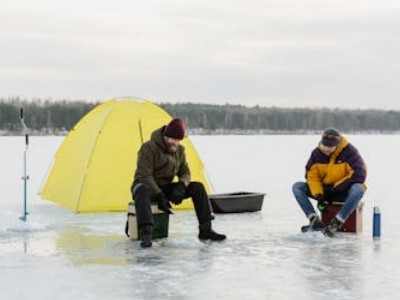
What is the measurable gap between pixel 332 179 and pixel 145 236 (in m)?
2.31

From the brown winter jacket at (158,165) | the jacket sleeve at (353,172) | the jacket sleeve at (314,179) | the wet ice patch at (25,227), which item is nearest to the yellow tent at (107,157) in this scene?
the wet ice patch at (25,227)

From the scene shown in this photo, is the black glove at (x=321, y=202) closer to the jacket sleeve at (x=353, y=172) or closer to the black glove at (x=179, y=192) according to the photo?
the jacket sleeve at (x=353, y=172)

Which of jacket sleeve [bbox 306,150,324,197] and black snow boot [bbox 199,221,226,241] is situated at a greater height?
jacket sleeve [bbox 306,150,324,197]

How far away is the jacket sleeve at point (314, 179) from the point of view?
27.2 feet

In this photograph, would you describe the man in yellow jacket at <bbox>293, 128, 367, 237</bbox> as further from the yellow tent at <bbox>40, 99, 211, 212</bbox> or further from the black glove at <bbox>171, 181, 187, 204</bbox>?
the yellow tent at <bbox>40, 99, 211, 212</bbox>

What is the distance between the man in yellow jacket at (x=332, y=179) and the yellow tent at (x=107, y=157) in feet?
9.52

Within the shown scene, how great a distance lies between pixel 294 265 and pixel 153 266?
1207 millimetres

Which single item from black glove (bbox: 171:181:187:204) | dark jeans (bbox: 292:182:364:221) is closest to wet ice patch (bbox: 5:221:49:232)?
black glove (bbox: 171:181:187:204)

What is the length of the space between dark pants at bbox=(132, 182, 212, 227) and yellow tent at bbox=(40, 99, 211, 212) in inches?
98.8

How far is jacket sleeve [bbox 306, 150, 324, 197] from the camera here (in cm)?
830

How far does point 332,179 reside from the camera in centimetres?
831

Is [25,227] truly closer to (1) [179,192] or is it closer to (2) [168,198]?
(2) [168,198]

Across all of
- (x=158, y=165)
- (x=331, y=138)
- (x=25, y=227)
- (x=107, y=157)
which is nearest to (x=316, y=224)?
(x=331, y=138)

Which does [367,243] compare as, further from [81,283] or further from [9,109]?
[9,109]
